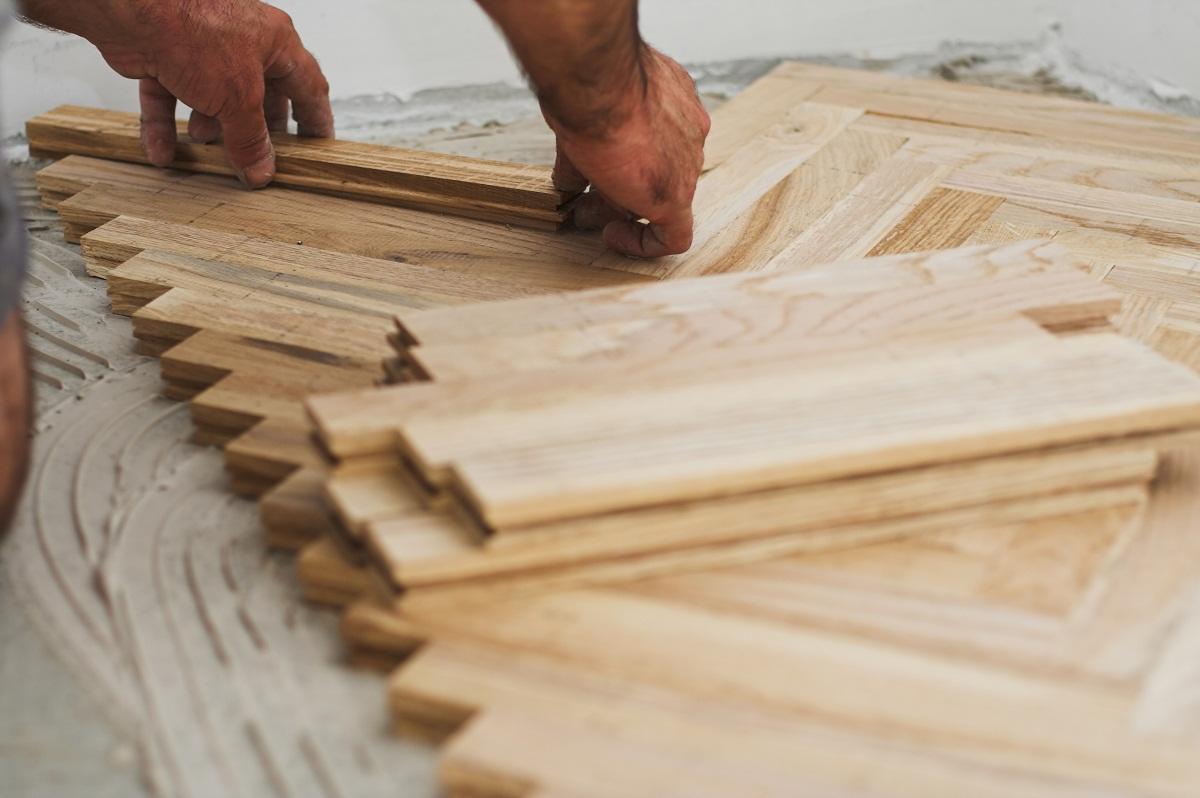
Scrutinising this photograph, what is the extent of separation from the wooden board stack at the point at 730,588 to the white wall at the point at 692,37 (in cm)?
69

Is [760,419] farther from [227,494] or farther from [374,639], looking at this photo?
[227,494]

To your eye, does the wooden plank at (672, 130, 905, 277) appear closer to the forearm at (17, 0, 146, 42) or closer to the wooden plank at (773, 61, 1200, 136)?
the wooden plank at (773, 61, 1200, 136)

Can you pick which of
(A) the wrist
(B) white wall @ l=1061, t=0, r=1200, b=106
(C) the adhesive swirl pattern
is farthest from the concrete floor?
(B) white wall @ l=1061, t=0, r=1200, b=106

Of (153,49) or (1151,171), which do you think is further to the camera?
(1151,171)

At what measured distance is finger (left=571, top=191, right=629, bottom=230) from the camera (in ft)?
6.82

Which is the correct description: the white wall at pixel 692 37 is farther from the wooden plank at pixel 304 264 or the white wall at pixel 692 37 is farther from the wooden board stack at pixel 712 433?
the wooden board stack at pixel 712 433

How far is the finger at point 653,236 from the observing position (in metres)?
1.89

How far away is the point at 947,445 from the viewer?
1311mm

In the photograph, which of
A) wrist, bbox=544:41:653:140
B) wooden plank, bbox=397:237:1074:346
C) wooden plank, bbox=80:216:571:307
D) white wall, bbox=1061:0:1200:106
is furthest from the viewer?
white wall, bbox=1061:0:1200:106

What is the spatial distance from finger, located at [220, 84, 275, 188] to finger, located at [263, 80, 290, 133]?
0.14 m

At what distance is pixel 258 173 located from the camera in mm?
2221

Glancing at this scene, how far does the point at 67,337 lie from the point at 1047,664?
58.3 inches

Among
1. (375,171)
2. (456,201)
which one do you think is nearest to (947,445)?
(456,201)

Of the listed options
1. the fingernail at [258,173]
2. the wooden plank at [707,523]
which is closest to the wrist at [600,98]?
the wooden plank at [707,523]
